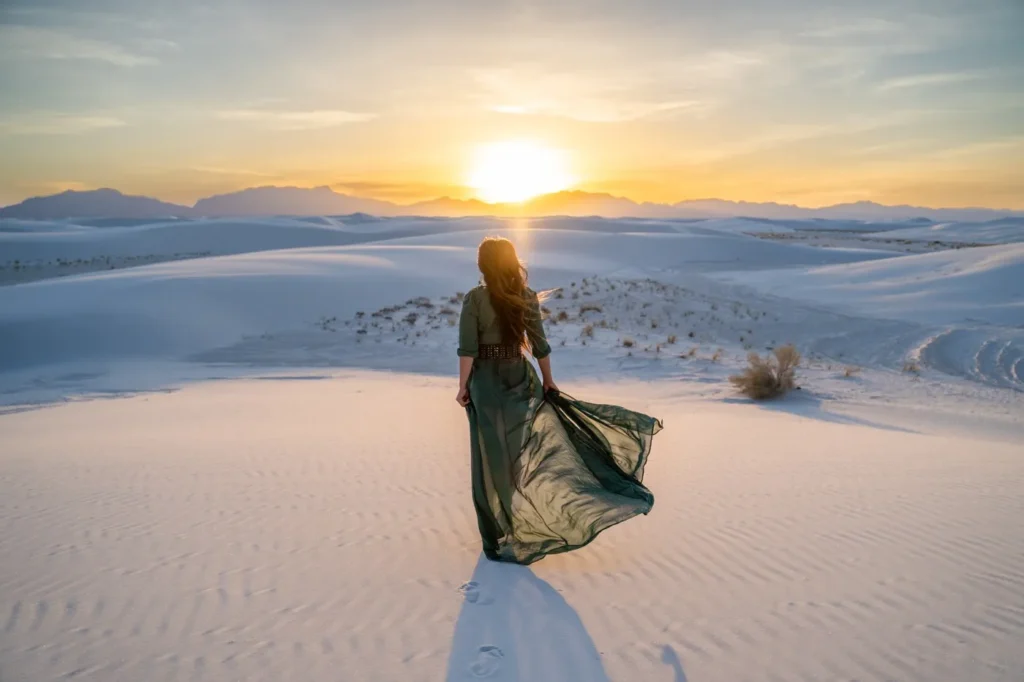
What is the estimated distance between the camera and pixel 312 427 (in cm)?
923

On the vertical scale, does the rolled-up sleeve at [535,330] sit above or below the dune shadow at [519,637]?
above

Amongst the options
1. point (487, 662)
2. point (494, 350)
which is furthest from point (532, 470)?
point (487, 662)

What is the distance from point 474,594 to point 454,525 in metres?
1.24

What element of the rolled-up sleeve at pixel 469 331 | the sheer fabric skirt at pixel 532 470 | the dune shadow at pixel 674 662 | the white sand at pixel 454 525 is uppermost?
the rolled-up sleeve at pixel 469 331

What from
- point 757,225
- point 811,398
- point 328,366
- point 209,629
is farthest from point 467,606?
point 757,225

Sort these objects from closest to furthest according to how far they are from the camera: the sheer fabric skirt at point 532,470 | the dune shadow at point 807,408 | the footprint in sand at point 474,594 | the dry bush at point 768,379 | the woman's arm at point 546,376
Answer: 1. the footprint in sand at point 474,594
2. the sheer fabric skirt at point 532,470
3. the woman's arm at point 546,376
4. the dune shadow at point 807,408
5. the dry bush at point 768,379

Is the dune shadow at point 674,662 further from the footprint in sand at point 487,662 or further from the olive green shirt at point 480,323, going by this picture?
the olive green shirt at point 480,323

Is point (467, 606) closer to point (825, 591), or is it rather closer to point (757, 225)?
point (825, 591)

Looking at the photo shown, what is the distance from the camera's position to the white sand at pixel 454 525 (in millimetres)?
3604

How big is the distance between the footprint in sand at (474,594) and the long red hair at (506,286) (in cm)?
143

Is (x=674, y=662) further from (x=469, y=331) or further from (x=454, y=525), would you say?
(x=454, y=525)

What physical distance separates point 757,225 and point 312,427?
97103mm

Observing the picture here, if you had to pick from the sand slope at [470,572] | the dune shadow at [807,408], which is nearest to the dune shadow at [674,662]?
the sand slope at [470,572]

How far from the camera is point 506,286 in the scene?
4680 millimetres
